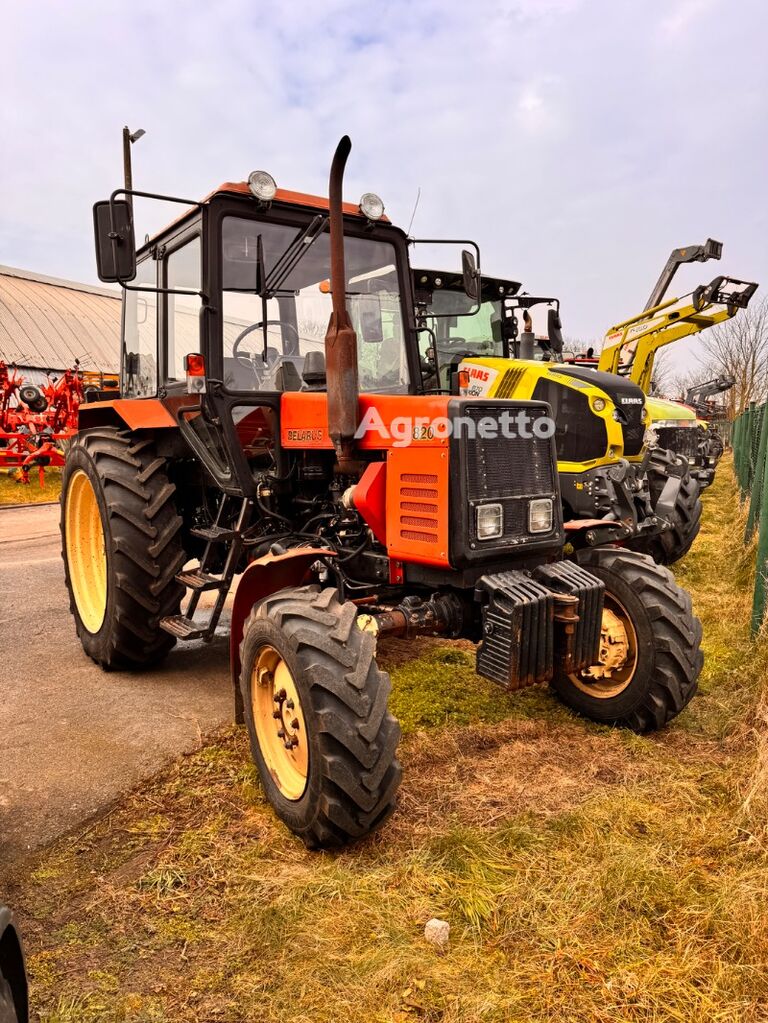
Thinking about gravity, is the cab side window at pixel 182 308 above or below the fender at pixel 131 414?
above

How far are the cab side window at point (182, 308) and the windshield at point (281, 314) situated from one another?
0.64 ft

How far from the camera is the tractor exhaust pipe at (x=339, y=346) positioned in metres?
2.88

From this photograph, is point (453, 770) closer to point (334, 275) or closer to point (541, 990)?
point (541, 990)

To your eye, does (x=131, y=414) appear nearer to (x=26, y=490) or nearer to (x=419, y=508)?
(x=419, y=508)

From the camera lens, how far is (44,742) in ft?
12.2

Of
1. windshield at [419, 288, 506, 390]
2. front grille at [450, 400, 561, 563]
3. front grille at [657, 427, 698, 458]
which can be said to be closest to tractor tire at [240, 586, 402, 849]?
front grille at [450, 400, 561, 563]

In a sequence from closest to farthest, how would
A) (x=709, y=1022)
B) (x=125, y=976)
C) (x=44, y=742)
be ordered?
(x=709, y=1022) < (x=125, y=976) < (x=44, y=742)

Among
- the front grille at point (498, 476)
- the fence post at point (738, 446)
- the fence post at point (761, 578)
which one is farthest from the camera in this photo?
the fence post at point (738, 446)

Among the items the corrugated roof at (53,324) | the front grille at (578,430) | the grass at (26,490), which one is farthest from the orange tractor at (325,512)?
the corrugated roof at (53,324)

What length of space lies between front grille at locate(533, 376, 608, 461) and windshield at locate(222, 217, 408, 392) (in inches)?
117

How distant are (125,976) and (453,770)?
1557mm

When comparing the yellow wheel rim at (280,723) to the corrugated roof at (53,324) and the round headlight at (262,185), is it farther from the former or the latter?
the corrugated roof at (53,324)

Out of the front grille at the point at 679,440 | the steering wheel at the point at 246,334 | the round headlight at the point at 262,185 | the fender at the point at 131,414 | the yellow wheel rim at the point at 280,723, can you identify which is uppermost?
the round headlight at the point at 262,185

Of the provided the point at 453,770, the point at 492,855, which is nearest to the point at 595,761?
the point at 453,770
